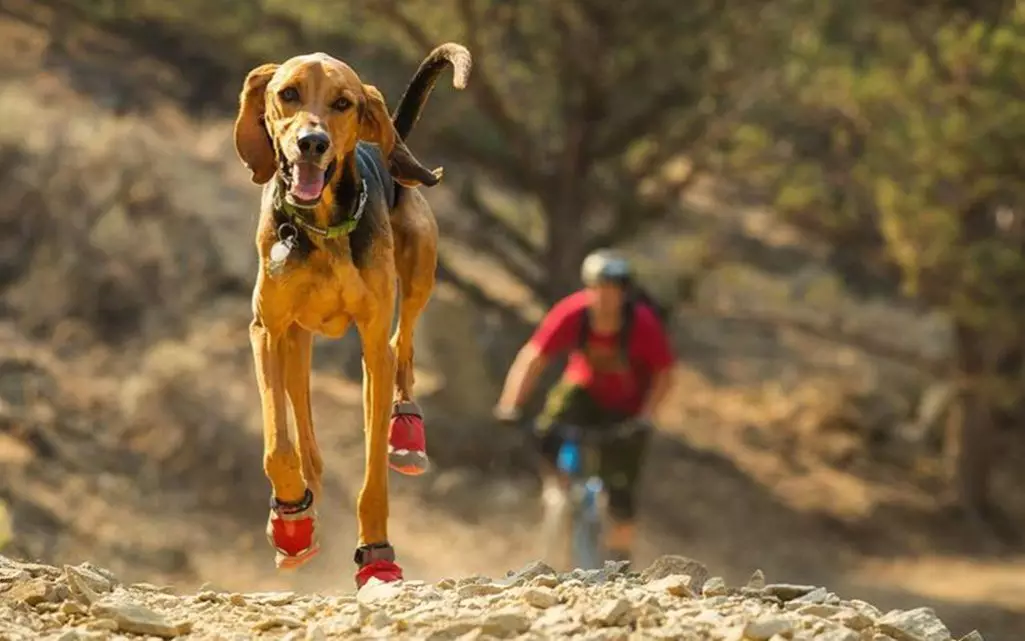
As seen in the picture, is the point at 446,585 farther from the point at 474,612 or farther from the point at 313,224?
the point at 313,224

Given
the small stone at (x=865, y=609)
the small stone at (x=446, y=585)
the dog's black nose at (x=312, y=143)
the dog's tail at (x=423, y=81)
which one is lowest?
the small stone at (x=865, y=609)

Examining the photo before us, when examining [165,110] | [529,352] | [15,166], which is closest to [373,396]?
[529,352]

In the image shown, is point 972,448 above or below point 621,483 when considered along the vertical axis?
above

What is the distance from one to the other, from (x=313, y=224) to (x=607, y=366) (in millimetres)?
4915

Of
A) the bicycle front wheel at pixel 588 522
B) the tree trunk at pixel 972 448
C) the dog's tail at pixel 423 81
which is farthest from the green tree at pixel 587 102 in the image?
the dog's tail at pixel 423 81

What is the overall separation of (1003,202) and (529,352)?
5.79 m

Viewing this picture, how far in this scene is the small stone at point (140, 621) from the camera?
441 centimetres

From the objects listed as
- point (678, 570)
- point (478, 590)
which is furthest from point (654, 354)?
point (478, 590)

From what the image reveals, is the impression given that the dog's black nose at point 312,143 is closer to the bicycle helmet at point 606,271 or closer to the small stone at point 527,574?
the small stone at point 527,574

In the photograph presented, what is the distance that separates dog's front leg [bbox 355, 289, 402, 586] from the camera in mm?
4316

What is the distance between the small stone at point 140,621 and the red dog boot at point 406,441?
2.39 ft

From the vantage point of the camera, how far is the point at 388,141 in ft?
14.3

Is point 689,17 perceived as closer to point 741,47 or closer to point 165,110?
point 741,47

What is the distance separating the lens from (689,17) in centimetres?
1298
